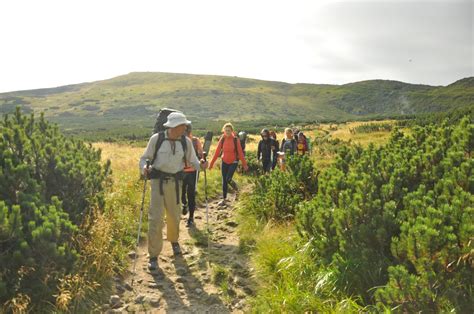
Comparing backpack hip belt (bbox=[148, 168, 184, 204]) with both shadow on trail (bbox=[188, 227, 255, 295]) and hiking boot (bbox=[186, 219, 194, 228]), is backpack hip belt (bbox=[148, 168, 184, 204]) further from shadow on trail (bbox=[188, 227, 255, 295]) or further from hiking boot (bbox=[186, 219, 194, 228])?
hiking boot (bbox=[186, 219, 194, 228])

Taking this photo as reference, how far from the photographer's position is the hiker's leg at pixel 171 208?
5914 mm

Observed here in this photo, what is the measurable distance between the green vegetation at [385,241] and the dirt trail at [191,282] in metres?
0.37

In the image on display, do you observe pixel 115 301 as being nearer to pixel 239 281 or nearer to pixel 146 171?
pixel 239 281

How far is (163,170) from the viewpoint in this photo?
5.79 meters

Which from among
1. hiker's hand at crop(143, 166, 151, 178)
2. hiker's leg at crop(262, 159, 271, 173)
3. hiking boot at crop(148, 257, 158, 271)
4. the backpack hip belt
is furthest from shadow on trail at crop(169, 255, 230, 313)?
hiker's leg at crop(262, 159, 271, 173)

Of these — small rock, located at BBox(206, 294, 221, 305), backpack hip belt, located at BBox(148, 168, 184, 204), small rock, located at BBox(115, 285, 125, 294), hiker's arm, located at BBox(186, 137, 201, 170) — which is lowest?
small rock, located at BBox(206, 294, 221, 305)

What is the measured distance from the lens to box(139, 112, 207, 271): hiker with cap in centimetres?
574

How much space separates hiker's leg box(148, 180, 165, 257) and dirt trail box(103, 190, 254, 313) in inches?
13.4

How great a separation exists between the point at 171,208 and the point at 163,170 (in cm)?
70

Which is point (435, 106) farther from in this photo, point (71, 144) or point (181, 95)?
point (71, 144)

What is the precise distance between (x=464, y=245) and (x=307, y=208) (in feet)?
6.98

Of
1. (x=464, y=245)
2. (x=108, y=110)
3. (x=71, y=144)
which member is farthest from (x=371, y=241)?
(x=108, y=110)

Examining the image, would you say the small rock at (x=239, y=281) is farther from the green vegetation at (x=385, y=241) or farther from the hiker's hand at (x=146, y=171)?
the hiker's hand at (x=146, y=171)

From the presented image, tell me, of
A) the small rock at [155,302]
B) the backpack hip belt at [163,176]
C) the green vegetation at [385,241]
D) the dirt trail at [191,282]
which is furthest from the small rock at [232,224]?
the small rock at [155,302]
